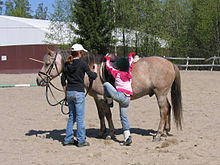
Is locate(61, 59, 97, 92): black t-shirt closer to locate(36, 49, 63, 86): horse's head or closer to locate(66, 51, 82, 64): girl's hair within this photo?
locate(66, 51, 82, 64): girl's hair

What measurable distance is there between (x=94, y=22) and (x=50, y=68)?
1831 centimetres

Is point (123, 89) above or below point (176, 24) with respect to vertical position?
below

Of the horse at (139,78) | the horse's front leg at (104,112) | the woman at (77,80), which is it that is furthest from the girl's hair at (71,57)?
the horse's front leg at (104,112)

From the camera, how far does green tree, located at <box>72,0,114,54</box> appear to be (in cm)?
2273

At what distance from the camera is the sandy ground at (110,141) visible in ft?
13.7

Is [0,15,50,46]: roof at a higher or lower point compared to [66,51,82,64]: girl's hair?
higher

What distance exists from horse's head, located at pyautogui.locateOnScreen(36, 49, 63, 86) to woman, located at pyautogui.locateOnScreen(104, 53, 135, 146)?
104 cm

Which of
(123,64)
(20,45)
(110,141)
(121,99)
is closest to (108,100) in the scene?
(121,99)

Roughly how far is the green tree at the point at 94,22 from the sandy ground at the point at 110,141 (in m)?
14.0

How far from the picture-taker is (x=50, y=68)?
5.35 metres

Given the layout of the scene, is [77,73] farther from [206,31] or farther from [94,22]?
[206,31]

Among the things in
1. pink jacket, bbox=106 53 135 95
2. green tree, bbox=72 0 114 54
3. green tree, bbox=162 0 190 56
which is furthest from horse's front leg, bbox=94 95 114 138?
green tree, bbox=162 0 190 56

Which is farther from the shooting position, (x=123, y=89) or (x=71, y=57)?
(x=123, y=89)

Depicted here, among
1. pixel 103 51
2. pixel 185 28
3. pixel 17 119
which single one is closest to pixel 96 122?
pixel 17 119
